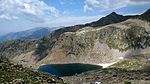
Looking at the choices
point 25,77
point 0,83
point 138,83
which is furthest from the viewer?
point 138,83

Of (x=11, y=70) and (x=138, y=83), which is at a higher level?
(x=11, y=70)

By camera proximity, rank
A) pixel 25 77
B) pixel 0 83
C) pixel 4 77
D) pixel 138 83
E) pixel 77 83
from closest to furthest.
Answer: pixel 0 83 → pixel 4 77 → pixel 25 77 → pixel 138 83 → pixel 77 83

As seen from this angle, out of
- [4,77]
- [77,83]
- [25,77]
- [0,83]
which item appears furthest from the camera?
[77,83]

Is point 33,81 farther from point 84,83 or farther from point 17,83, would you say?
point 84,83

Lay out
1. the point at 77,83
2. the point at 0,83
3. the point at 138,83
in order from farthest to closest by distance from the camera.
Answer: the point at 77,83 → the point at 138,83 → the point at 0,83

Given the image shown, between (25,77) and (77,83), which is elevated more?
(25,77)

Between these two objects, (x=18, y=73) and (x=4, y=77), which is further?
(x=18, y=73)

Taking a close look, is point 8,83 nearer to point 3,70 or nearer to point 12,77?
point 12,77

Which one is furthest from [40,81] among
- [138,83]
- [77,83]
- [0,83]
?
[77,83]

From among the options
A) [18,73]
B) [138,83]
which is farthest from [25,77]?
[138,83]
